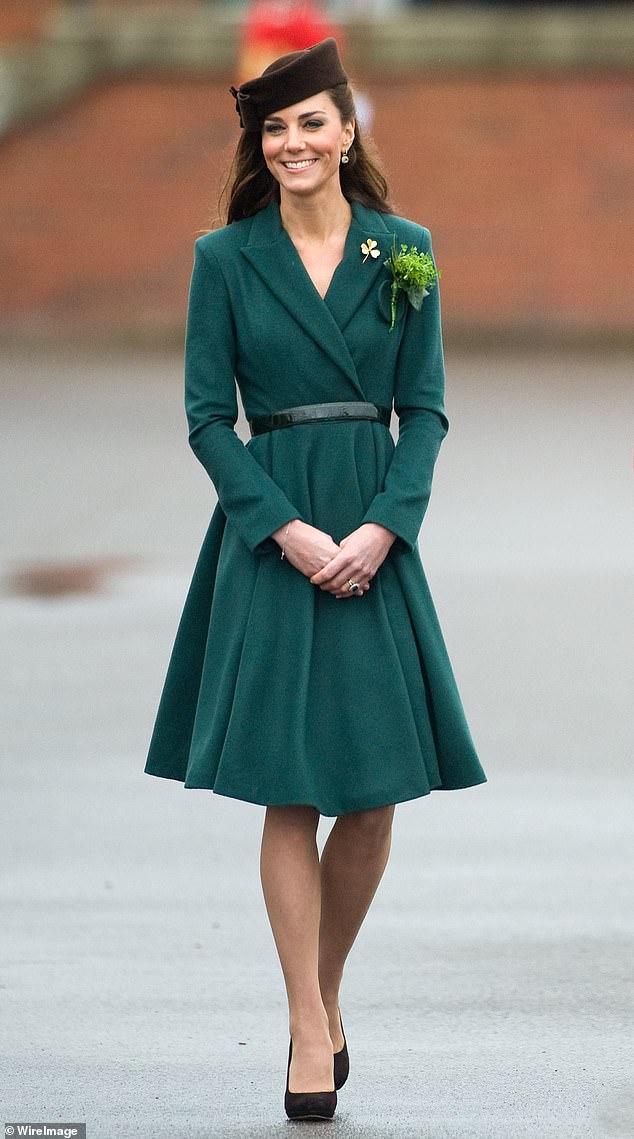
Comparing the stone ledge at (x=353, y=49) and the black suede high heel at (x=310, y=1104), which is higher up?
the stone ledge at (x=353, y=49)

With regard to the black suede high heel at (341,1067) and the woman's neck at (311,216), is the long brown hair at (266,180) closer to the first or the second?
the woman's neck at (311,216)

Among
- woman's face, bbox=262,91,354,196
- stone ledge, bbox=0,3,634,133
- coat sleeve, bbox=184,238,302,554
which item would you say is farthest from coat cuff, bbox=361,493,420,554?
stone ledge, bbox=0,3,634,133

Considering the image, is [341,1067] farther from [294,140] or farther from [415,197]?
[415,197]

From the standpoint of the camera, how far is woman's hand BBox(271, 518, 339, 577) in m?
3.95

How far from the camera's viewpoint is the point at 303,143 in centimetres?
402

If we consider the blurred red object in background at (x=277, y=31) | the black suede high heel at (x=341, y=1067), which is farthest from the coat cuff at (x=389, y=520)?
the blurred red object in background at (x=277, y=31)

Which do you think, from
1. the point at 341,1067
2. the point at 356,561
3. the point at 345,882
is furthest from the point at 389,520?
the point at 341,1067

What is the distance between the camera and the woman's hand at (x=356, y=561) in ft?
12.9

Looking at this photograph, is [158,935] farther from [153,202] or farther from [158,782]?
[153,202]

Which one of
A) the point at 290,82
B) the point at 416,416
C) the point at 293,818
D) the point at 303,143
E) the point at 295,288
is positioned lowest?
the point at 293,818

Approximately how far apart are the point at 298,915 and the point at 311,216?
137 cm

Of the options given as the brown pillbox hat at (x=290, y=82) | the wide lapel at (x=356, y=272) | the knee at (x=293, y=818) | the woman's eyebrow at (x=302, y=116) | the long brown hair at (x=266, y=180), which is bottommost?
the knee at (x=293, y=818)

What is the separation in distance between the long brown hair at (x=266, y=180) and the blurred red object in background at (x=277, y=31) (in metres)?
13.8

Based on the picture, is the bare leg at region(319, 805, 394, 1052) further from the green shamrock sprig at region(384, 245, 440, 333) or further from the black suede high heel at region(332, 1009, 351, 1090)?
the green shamrock sprig at region(384, 245, 440, 333)
